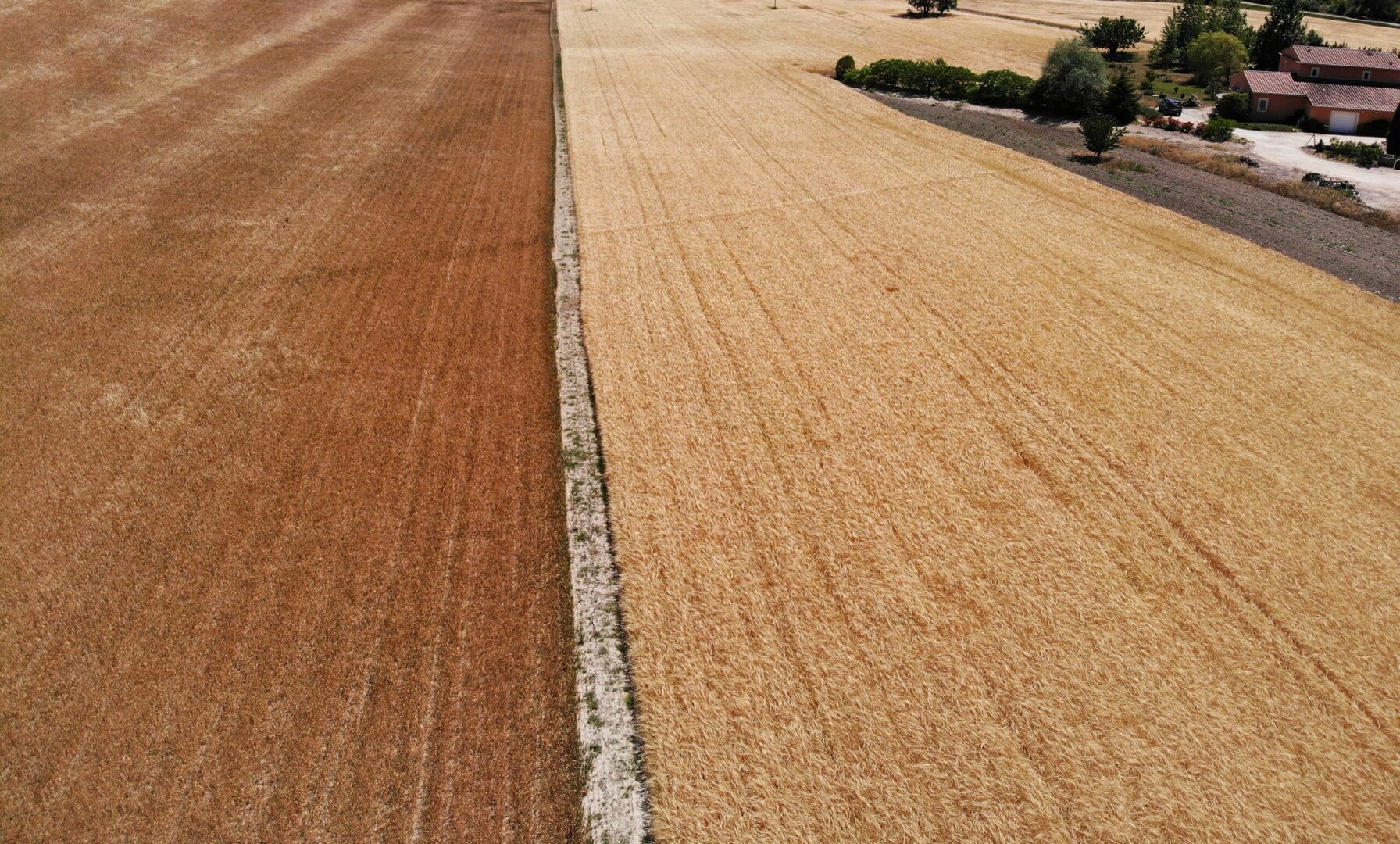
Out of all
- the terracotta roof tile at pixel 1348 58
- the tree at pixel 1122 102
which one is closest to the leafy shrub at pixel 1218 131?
the tree at pixel 1122 102

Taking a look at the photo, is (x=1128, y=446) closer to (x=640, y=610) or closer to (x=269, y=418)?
(x=640, y=610)

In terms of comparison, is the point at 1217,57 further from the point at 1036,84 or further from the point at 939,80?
the point at 939,80

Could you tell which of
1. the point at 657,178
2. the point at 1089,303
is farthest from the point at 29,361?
the point at 1089,303

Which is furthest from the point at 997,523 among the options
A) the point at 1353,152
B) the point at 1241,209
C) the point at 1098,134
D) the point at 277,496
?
the point at 1353,152

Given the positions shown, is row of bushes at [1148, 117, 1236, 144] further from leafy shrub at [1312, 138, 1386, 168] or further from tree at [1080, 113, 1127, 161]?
tree at [1080, 113, 1127, 161]

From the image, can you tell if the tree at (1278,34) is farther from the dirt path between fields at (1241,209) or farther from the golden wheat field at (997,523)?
the golden wheat field at (997,523)
